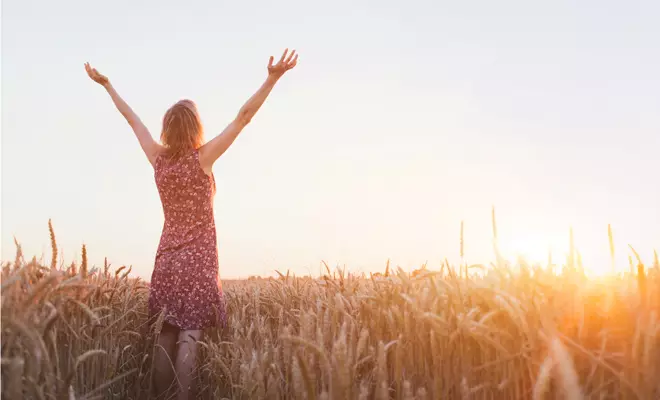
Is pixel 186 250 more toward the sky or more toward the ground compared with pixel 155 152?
more toward the ground

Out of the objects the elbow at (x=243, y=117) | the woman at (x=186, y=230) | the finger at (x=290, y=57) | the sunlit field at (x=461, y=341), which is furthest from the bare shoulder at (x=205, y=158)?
the sunlit field at (x=461, y=341)

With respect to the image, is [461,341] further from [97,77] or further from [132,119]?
[97,77]

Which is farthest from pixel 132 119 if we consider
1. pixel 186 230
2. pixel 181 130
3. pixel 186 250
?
pixel 186 250

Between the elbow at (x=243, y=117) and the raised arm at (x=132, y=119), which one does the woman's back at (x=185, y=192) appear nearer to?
the raised arm at (x=132, y=119)

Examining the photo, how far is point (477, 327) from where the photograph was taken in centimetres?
213

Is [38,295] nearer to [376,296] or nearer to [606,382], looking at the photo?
[376,296]

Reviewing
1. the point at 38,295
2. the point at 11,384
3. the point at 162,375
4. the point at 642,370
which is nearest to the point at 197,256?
the point at 162,375

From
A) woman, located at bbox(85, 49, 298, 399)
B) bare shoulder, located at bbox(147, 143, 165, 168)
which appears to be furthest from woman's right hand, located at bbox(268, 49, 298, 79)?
bare shoulder, located at bbox(147, 143, 165, 168)

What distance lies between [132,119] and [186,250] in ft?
4.07

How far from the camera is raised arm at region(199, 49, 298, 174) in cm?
393

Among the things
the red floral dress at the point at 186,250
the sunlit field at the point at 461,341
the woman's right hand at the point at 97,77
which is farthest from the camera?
the woman's right hand at the point at 97,77

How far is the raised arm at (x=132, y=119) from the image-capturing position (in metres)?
4.34

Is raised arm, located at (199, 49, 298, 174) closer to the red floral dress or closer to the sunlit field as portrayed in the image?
the red floral dress

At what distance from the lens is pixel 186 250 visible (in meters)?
4.07
